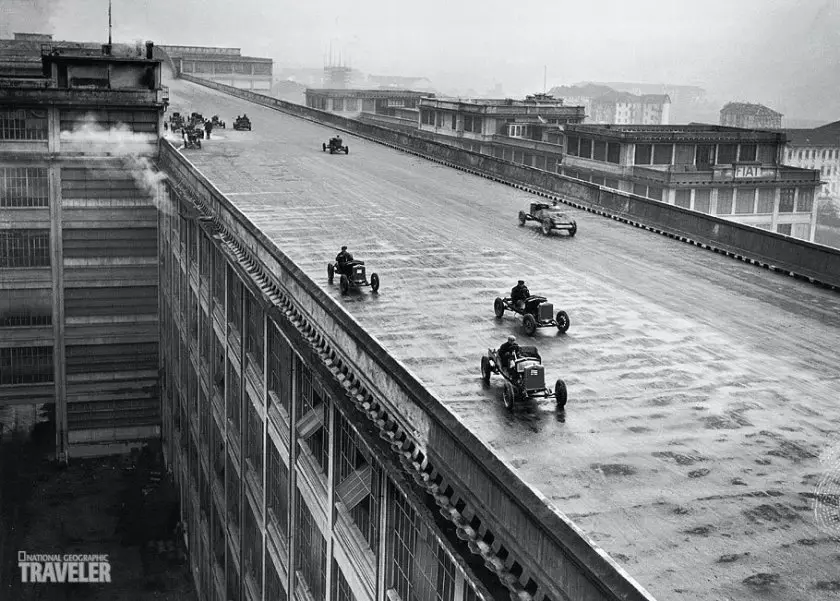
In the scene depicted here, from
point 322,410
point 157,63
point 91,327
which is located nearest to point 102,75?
point 157,63

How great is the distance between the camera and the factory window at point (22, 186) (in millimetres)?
48906

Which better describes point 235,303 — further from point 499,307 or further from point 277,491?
point 499,307

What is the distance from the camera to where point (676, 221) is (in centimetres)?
3238

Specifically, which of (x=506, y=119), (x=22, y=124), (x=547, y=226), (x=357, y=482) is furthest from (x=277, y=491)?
(x=506, y=119)

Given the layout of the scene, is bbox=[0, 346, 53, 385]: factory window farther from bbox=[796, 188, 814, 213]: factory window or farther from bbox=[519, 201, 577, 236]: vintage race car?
bbox=[796, 188, 814, 213]: factory window

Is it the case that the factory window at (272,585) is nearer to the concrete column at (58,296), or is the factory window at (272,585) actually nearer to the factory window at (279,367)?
the factory window at (279,367)

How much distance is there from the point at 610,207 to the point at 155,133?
26588 mm

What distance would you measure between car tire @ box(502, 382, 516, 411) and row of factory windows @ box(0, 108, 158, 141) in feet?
132

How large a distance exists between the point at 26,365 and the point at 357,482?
3714 centimetres

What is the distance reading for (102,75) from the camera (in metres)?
51.8

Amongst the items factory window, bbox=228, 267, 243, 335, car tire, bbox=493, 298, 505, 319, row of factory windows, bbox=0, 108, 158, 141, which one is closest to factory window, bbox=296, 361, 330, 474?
car tire, bbox=493, 298, 505, 319

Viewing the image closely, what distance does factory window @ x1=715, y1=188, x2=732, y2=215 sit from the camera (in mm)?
58156

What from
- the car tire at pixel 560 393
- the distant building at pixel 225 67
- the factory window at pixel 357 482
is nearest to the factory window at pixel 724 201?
the factory window at pixel 357 482

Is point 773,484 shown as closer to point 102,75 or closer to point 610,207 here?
point 610,207
